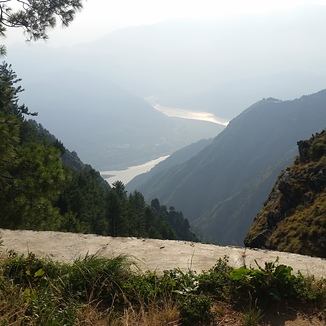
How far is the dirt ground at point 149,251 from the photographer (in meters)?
5.38

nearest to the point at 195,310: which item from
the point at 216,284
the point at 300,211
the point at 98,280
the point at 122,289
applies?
the point at 216,284

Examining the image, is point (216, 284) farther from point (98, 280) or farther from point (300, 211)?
point (300, 211)

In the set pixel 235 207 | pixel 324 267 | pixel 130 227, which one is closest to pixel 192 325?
pixel 324 267

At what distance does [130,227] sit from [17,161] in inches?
1603

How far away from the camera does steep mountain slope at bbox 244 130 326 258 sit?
29.0 metres

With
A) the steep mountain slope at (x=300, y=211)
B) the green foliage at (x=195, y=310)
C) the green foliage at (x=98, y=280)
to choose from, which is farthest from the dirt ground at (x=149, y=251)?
the steep mountain slope at (x=300, y=211)

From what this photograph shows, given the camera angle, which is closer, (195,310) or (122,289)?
(195,310)

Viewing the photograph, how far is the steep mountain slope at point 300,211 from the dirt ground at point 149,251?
23466 millimetres

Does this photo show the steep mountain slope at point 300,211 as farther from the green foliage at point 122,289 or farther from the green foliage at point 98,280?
the green foliage at point 98,280

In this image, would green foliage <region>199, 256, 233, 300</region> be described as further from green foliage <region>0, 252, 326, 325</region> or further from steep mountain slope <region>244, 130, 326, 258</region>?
steep mountain slope <region>244, 130, 326, 258</region>

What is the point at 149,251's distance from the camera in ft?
19.5

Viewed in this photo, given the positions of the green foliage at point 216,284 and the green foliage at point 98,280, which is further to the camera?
the green foliage at point 216,284

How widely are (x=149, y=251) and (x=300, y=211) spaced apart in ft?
105

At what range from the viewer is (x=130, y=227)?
168 ft
